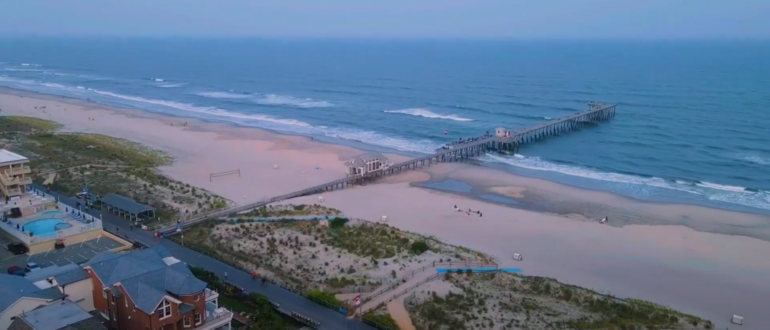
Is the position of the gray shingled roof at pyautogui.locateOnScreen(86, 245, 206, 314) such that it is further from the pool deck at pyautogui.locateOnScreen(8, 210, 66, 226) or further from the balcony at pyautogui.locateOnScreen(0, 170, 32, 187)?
the balcony at pyautogui.locateOnScreen(0, 170, 32, 187)

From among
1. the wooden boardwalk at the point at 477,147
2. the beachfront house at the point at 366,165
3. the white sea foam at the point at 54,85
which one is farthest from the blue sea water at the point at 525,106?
the beachfront house at the point at 366,165

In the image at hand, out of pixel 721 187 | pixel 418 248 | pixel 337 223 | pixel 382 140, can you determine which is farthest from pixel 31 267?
pixel 721 187

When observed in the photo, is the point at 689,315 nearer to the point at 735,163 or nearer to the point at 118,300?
the point at 118,300

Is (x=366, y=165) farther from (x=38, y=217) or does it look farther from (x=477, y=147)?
(x=38, y=217)

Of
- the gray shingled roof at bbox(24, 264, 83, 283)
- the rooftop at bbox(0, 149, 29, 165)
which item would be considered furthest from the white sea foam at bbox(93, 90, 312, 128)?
the gray shingled roof at bbox(24, 264, 83, 283)

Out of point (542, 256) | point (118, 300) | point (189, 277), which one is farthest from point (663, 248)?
point (118, 300)
